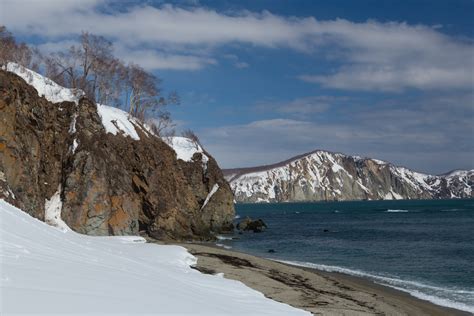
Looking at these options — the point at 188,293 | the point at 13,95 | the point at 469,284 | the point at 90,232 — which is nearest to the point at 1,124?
the point at 13,95

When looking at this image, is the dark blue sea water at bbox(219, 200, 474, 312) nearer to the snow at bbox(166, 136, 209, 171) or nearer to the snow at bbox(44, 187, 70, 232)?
the snow at bbox(166, 136, 209, 171)

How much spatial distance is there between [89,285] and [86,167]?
29774mm

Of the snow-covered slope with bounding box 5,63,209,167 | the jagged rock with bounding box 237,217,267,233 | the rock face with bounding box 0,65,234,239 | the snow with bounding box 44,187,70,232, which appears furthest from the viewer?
the jagged rock with bounding box 237,217,267,233

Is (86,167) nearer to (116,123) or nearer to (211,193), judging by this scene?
(116,123)

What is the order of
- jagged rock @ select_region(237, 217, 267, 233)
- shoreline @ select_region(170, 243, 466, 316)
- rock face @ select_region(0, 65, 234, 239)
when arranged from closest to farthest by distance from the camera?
shoreline @ select_region(170, 243, 466, 316)
rock face @ select_region(0, 65, 234, 239)
jagged rock @ select_region(237, 217, 267, 233)

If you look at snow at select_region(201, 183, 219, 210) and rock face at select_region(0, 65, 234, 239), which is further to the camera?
snow at select_region(201, 183, 219, 210)

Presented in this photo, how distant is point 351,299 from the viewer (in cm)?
2077

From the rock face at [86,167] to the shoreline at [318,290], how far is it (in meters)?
14.2

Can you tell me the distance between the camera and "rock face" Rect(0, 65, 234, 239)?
3294 centimetres

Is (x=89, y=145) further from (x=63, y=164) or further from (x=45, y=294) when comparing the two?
(x=45, y=294)

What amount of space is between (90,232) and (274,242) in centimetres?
2435

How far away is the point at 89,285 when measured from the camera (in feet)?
34.5

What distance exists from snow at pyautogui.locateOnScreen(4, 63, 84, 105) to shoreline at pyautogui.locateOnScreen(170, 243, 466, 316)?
2237cm

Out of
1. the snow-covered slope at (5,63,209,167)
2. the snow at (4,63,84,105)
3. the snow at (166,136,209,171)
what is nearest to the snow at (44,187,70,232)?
the snow-covered slope at (5,63,209,167)
